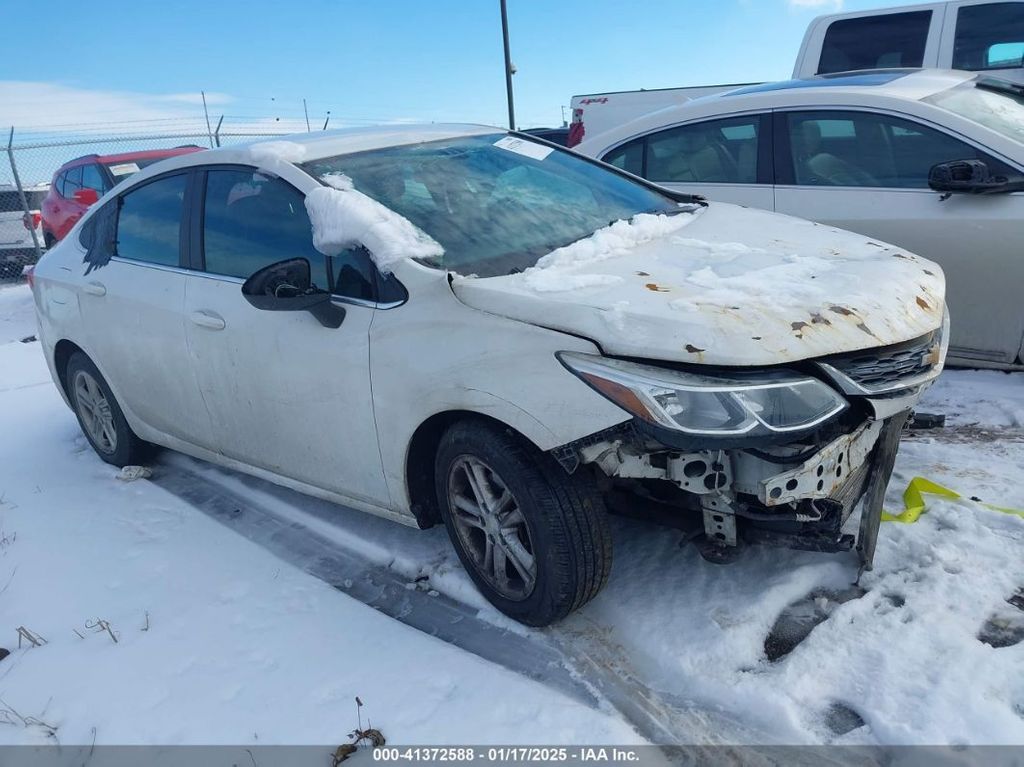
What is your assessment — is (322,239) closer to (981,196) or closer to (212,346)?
(212,346)

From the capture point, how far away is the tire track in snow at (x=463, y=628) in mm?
2283

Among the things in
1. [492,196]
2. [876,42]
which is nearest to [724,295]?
[492,196]

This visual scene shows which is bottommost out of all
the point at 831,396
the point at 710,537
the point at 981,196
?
the point at 710,537

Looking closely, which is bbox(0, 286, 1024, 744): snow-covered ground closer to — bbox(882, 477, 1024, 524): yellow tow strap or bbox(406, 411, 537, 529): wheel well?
bbox(882, 477, 1024, 524): yellow tow strap

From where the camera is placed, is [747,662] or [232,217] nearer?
[747,662]

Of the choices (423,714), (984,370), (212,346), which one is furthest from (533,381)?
(984,370)

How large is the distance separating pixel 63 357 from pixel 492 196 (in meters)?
2.97

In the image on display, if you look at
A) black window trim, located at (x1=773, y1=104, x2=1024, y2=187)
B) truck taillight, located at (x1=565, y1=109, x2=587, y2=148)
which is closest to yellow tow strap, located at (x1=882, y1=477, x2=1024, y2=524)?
black window trim, located at (x1=773, y1=104, x2=1024, y2=187)

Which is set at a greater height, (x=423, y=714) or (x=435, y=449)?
(x=435, y=449)

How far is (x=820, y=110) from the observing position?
15.0 feet

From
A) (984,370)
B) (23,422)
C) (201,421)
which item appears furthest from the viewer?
(23,422)

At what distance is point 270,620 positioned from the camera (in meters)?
2.88

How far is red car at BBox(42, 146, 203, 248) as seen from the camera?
10461 mm

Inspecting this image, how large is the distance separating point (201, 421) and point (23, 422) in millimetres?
2474
